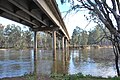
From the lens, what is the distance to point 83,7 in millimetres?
11758

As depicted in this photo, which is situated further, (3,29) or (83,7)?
(3,29)

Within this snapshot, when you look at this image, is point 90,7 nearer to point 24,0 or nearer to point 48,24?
point 24,0

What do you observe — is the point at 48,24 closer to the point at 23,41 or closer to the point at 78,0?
the point at 78,0

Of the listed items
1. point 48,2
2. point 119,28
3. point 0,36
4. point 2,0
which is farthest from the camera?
point 0,36

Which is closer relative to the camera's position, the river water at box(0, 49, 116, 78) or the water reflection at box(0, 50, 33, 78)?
the water reflection at box(0, 50, 33, 78)

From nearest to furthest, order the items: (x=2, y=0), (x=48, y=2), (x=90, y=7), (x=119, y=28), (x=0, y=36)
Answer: (x=119, y=28) → (x=90, y=7) → (x=2, y=0) → (x=48, y=2) → (x=0, y=36)

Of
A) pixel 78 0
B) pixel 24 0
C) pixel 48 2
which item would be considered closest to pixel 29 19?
pixel 48 2

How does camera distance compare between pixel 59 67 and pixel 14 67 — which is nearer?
pixel 59 67

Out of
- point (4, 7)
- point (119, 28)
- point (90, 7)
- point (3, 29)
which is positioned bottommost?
point (119, 28)

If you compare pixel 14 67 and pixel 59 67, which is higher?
pixel 14 67

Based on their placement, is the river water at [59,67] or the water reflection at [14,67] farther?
the river water at [59,67]

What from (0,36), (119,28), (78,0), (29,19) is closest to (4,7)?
(29,19)

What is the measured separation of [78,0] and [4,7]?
14.7m

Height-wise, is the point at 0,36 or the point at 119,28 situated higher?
the point at 0,36
